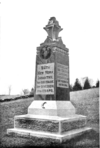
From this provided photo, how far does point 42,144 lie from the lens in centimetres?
664

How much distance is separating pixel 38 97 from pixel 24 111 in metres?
5.12

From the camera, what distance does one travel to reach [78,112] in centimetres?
1178

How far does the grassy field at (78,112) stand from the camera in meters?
6.81

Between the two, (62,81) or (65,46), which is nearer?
(62,81)

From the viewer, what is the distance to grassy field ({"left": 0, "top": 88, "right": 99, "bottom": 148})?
6.81 m

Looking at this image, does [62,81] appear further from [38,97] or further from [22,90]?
[22,90]

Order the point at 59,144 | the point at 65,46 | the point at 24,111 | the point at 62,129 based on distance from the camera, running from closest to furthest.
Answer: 1. the point at 59,144
2. the point at 62,129
3. the point at 65,46
4. the point at 24,111

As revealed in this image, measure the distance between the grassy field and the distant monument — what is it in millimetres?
320

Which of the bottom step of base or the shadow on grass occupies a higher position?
the bottom step of base

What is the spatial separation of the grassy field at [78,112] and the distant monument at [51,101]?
1.05 feet

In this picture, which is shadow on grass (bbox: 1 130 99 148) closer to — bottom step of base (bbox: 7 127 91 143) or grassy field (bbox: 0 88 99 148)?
grassy field (bbox: 0 88 99 148)

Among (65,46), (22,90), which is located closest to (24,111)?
(22,90)

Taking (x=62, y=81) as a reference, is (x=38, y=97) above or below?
below

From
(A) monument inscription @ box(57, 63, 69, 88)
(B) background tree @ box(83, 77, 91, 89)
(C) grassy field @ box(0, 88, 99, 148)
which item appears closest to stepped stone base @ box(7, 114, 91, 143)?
(C) grassy field @ box(0, 88, 99, 148)
